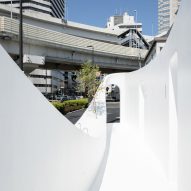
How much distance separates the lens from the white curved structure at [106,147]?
10.9 ft

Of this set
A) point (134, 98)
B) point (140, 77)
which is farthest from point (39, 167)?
point (134, 98)

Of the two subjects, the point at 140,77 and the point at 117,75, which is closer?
the point at 140,77

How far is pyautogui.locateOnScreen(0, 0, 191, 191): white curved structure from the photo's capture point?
3.32 meters

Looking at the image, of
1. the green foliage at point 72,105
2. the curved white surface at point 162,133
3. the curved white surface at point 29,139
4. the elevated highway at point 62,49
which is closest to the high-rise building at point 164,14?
the elevated highway at point 62,49

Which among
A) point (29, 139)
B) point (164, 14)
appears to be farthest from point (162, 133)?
point (164, 14)

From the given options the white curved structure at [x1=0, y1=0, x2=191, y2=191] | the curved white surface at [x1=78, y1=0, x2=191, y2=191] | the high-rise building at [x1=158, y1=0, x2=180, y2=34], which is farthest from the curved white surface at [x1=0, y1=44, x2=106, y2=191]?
the high-rise building at [x1=158, y1=0, x2=180, y2=34]

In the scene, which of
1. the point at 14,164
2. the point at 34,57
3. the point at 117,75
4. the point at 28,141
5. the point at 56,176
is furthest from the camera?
the point at 34,57

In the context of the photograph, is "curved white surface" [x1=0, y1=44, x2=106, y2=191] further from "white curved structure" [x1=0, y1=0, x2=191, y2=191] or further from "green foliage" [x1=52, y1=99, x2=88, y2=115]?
"green foliage" [x1=52, y1=99, x2=88, y2=115]

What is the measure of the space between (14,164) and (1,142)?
1.17 ft

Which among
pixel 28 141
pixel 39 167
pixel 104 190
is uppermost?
pixel 28 141

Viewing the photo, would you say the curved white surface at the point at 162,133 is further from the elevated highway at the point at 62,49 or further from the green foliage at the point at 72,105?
the elevated highway at the point at 62,49

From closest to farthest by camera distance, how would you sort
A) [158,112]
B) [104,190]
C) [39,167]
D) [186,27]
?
[39,167], [186,27], [104,190], [158,112]

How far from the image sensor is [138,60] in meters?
43.9

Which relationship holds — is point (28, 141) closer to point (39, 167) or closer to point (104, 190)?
point (39, 167)
